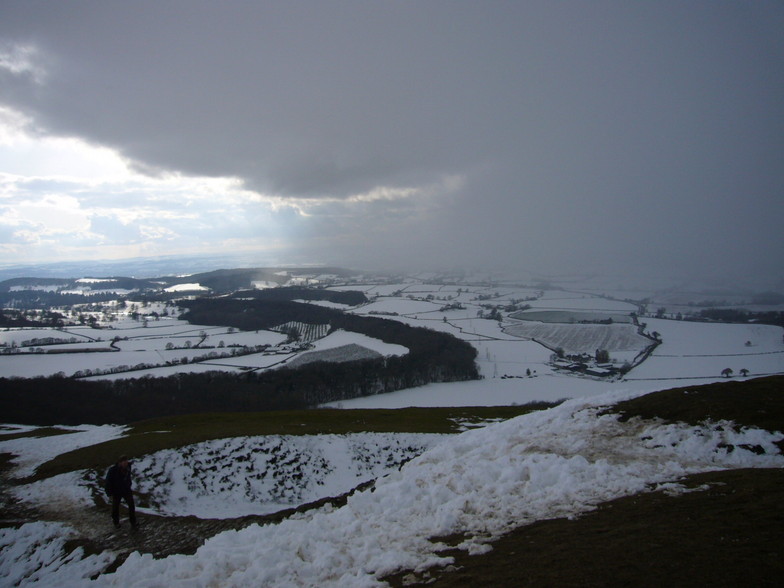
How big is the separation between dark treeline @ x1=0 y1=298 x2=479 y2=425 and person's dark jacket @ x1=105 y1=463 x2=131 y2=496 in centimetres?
4622

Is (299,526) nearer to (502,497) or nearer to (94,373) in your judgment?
(502,497)

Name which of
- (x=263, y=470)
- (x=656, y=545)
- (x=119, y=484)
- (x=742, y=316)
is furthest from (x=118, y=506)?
(x=742, y=316)

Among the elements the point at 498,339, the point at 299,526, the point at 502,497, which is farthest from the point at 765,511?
the point at 498,339

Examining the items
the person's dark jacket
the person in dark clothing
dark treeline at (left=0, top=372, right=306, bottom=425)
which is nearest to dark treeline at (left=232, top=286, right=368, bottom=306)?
dark treeline at (left=0, top=372, right=306, bottom=425)

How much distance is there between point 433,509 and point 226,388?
59.2m

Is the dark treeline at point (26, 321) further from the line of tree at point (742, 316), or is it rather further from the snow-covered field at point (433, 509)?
the line of tree at point (742, 316)

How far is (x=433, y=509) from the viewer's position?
12609 millimetres

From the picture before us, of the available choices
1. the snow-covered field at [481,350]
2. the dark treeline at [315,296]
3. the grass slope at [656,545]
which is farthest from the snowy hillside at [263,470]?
the dark treeline at [315,296]

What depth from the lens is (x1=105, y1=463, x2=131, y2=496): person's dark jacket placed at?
48.2 feet

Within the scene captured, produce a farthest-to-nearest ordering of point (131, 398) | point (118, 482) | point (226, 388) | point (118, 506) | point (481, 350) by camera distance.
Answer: point (481, 350) → point (226, 388) → point (131, 398) → point (118, 506) → point (118, 482)

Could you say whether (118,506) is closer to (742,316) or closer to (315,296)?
(742,316)

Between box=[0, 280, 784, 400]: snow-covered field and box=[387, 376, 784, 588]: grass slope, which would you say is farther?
box=[0, 280, 784, 400]: snow-covered field

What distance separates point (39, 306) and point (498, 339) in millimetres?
210267

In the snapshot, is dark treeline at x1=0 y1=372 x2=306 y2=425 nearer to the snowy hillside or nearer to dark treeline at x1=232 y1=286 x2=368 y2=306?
the snowy hillside
